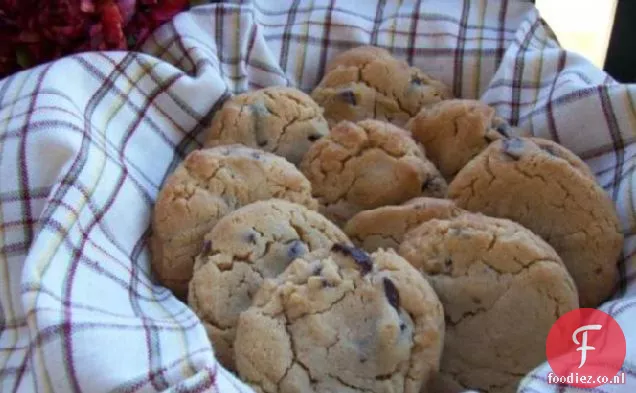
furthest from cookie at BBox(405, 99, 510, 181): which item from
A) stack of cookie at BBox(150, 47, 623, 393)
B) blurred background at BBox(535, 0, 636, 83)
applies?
blurred background at BBox(535, 0, 636, 83)

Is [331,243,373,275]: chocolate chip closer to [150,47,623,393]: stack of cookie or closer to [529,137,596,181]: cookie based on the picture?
[150,47,623,393]: stack of cookie

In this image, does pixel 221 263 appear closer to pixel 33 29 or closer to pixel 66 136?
pixel 66 136

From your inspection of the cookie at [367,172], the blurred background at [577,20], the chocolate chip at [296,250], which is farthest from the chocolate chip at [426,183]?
the blurred background at [577,20]

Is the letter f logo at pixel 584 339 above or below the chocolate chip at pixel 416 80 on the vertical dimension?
below

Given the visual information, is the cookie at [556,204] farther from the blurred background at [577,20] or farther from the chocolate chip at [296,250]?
the blurred background at [577,20]

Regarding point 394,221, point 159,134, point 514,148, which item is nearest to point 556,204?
point 514,148
